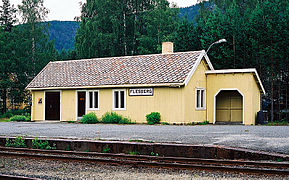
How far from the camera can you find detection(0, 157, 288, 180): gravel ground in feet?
24.0

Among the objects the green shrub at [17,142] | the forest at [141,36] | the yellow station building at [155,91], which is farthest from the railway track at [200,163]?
the forest at [141,36]

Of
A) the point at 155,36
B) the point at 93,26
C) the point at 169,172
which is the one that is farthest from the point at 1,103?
the point at 169,172

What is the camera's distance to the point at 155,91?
22.5 m

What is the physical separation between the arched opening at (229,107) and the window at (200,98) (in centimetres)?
149

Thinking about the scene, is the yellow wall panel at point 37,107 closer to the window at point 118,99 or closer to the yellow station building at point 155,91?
the yellow station building at point 155,91

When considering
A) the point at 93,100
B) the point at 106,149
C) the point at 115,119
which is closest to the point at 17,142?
the point at 106,149

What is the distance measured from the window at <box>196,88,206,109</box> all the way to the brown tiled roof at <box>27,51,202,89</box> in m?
2.01

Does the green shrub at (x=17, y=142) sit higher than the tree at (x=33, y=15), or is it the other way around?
the tree at (x=33, y=15)

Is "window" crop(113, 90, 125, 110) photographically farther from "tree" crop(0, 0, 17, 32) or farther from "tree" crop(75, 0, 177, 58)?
"tree" crop(0, 0, 17, 32)

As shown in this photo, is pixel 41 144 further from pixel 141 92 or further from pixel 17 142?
pixel 141 92

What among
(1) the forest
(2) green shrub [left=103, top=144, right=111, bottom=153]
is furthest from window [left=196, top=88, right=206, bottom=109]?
(2) green shrub [left=103, top=144, right=111, bottom=153]

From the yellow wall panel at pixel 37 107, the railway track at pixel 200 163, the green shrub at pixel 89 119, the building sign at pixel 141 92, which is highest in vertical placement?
the building sign at pixel 141 92

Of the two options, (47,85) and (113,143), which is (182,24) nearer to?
(47,85)

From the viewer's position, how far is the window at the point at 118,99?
2376 cm
